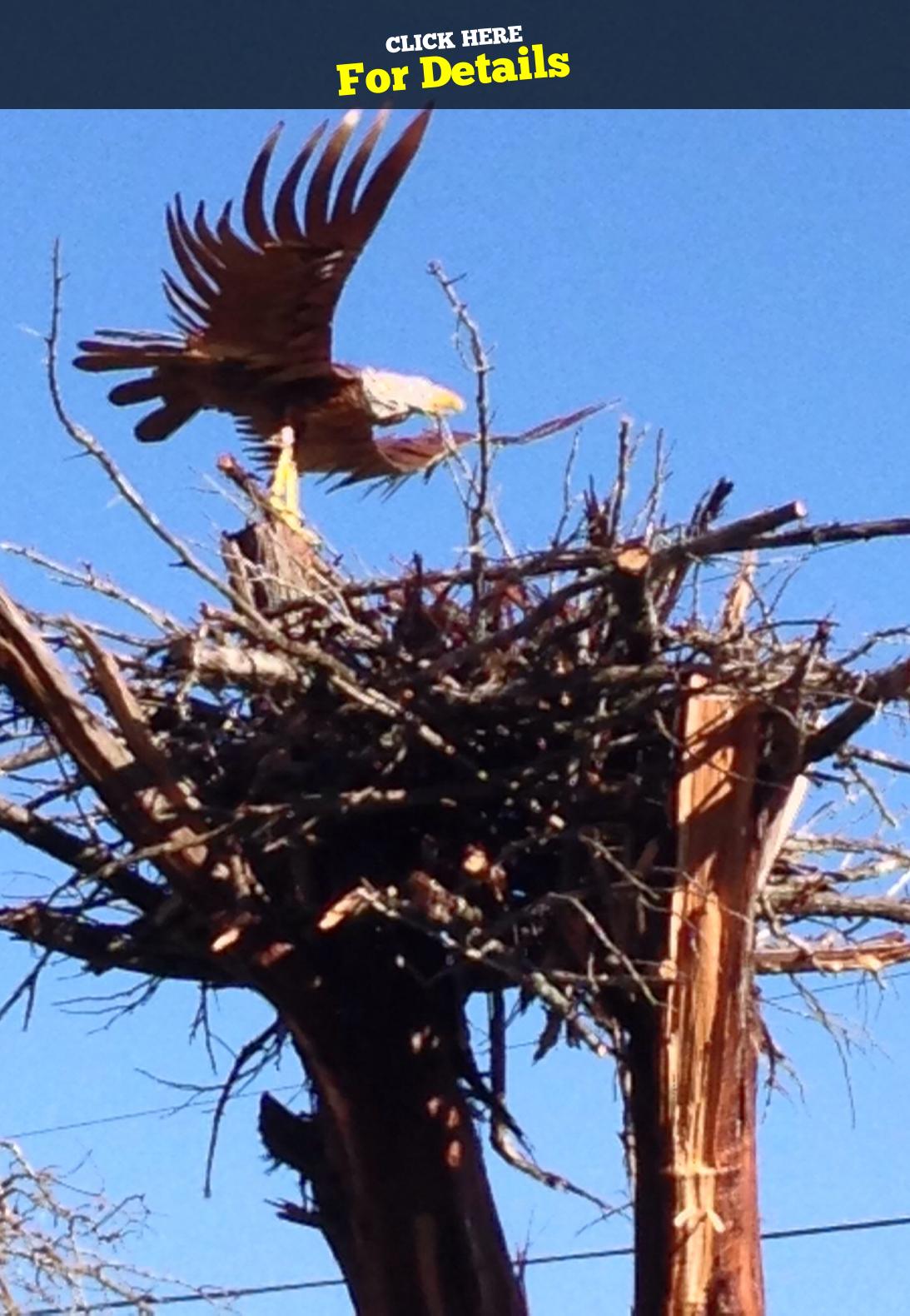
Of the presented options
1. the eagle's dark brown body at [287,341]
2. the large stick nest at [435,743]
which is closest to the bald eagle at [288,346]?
the eagle's dark brown body at [287,341]

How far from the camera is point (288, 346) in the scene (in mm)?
5840

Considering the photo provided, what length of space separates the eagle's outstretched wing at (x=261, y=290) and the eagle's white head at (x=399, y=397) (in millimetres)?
126

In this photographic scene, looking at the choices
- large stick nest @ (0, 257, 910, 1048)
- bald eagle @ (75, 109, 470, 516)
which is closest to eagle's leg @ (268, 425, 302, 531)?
bald eagle @ (75, 109, 470, 516)

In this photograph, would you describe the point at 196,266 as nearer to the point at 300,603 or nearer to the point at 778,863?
the point at 300,603

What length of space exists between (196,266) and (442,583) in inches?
59.8

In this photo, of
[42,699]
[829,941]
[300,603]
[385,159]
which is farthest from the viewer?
[385,159]

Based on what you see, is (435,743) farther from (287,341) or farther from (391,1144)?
(287,341)

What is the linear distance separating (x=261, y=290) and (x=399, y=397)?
0.55m

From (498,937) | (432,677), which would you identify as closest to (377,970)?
(498,937)

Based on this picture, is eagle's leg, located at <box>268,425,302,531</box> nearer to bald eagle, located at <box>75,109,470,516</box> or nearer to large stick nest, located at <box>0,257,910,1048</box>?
bald eagle, located at <box>75,109,470,516</box>

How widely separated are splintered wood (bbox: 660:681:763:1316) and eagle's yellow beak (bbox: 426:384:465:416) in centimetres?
193

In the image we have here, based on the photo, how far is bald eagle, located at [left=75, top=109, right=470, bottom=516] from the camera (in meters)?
5.46

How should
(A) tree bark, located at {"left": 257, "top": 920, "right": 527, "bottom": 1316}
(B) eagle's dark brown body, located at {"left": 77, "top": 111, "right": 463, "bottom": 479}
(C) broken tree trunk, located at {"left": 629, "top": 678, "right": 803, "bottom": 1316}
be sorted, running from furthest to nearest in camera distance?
(B) eagle's dark brown body, located at {"left": 77, "top": 111, "right": 463, "bottom": 479}, (A) tree bark, located at {"left": 257, "top": 920, "right": 527, "bottom": 1316}, (C) broken tree trunk, located at {"left": 629, "top": 678, "right": 803, "bottom": 1316}

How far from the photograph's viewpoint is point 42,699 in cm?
430
